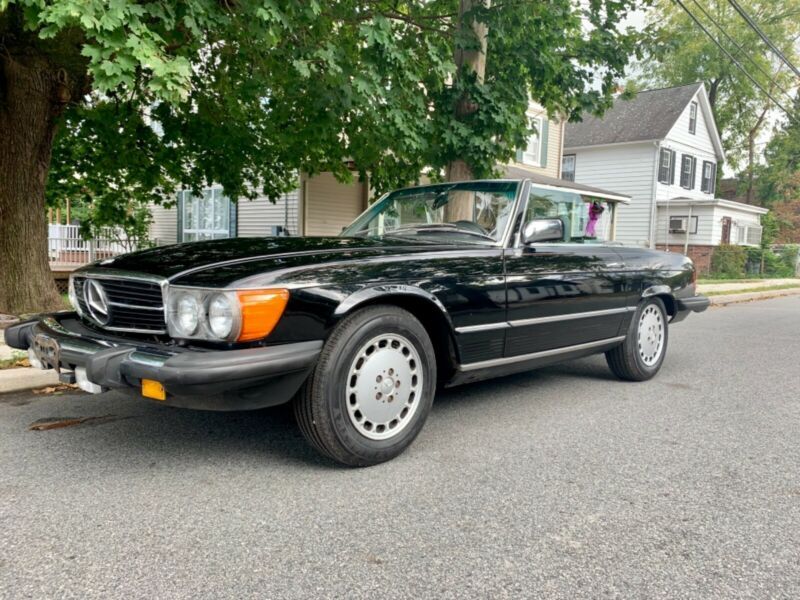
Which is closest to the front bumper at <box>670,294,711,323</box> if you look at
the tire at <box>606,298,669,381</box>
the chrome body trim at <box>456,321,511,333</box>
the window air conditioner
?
the tire at <box>606,298,669,381</box>

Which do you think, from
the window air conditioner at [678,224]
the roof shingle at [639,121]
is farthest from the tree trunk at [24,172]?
the window air conditioner at [678,224]

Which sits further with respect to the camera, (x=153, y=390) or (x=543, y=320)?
(x=543, y=320)

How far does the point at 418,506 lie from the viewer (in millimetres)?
2828

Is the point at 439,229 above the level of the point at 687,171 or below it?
below

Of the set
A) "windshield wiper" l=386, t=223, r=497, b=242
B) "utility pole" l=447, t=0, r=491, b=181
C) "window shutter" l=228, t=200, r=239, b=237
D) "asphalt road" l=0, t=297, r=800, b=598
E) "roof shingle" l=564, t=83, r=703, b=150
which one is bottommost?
"asphalt road" l=0, t=297, r=800, b=598

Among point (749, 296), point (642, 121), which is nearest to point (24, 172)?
point (749, 296)

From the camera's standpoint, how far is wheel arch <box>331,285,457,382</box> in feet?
10.3

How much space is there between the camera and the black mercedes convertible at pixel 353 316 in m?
2.84

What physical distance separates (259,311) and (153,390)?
0.57 metres

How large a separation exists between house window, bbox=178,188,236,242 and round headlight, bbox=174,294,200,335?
1474 cm

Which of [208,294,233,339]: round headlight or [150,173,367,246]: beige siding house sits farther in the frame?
[150,173,367,246]: beige siding house

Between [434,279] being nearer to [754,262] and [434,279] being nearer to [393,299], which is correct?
[393,299]

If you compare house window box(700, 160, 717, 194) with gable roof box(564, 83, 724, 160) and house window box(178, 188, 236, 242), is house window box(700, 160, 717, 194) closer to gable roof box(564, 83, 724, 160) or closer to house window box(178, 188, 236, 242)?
gable roof box(564, 83, 724, 160)

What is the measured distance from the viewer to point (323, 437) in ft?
10.1
